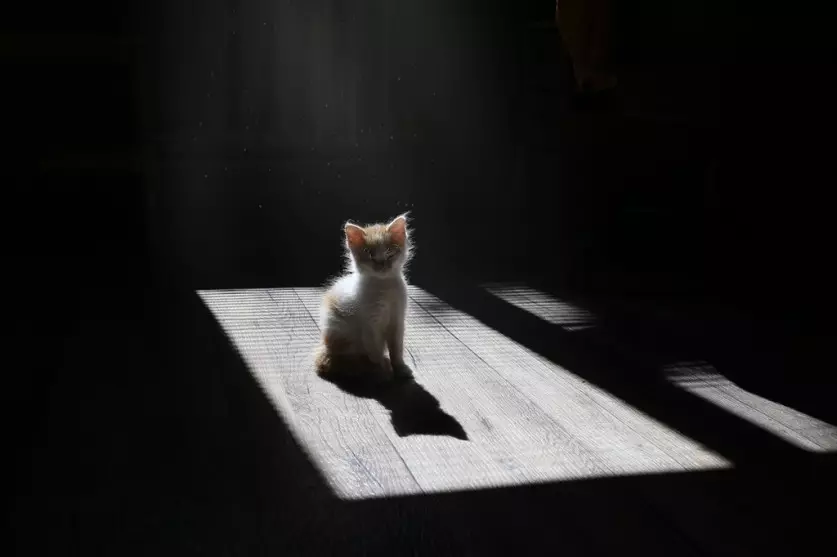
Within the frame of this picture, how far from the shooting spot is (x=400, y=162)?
536 cm

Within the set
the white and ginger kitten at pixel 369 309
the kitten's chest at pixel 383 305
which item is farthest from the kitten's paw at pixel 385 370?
the kitten's chest at pixel 383 305

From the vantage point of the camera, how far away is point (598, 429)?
5.84 feet

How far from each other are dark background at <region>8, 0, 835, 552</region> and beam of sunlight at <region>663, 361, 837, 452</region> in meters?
0.13

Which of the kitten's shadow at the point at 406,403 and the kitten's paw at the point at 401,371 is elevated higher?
the kitten's paw at the point at 401,371

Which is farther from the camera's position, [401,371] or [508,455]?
[401,371]

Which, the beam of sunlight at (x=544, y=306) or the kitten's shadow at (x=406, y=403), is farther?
the beam of sunlight at (x=544, y=306)

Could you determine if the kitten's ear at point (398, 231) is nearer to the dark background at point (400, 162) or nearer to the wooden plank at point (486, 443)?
the wooden plank at point (486, 443)

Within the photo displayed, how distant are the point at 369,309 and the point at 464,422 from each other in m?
0.40

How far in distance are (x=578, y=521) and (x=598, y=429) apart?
43 cm

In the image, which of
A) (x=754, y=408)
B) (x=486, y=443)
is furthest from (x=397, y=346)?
(x=754, y=408)

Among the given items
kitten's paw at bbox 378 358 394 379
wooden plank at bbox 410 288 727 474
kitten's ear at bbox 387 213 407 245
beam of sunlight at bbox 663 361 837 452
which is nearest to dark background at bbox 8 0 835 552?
beam of sunlight at bbox 663 361 837 452

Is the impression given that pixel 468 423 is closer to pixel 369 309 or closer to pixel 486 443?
A: pixel 486 443

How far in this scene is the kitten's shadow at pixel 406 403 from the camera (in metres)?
1.77

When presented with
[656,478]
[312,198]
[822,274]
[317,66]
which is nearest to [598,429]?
[656,478]
